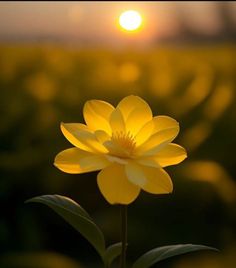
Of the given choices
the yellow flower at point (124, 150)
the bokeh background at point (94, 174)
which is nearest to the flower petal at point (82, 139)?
the yellow flower at point (124, 150)

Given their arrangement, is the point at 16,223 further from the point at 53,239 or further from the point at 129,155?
the point at 129,155

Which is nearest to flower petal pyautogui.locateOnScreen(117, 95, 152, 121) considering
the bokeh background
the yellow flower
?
the yellow flower

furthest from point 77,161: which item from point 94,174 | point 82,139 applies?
point 94,174

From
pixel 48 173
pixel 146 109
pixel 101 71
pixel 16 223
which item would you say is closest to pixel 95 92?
pixel 101 71

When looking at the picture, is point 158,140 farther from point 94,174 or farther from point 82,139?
point 94,174

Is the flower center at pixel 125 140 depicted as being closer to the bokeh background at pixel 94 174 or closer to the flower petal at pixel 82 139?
the flower petal at pixel 82 139

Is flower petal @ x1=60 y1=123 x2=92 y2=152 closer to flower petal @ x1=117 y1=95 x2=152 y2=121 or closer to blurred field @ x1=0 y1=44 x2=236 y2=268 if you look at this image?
flower petal @ x1=117 y1=95 x2=152 y2=121
